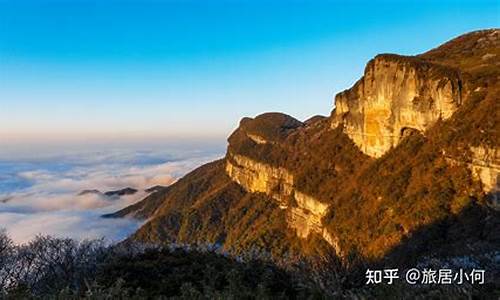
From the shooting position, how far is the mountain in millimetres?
80812

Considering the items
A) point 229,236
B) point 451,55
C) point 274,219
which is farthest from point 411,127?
point 229,236

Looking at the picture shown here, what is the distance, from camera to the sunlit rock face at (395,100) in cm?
10338

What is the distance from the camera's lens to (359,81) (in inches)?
5595

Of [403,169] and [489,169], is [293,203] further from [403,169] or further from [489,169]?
[489,169]

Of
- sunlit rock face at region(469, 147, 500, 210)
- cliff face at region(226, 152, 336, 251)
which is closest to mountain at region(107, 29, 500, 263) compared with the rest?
Answer: sunlit rock face at region(469, 147, 500, 210)

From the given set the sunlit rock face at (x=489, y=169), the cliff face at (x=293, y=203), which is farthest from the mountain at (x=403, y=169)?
the cliff face at (x=293, y=203)

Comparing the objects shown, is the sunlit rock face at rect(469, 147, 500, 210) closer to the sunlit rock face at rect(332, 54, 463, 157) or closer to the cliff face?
the sunlit rock face at rect(332, 54, 463, 157)

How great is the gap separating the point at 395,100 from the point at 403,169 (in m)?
19.2

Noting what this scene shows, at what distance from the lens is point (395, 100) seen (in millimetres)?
119312

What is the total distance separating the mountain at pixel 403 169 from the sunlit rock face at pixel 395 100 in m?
0.26

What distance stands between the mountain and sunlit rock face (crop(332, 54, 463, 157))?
264mm

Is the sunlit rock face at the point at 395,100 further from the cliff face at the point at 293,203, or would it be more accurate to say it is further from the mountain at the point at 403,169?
the cliff face at the point at 293,203

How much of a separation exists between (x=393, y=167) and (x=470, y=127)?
90.8 ft

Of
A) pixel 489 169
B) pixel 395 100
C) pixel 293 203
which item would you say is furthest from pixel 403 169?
pixel 293 203
